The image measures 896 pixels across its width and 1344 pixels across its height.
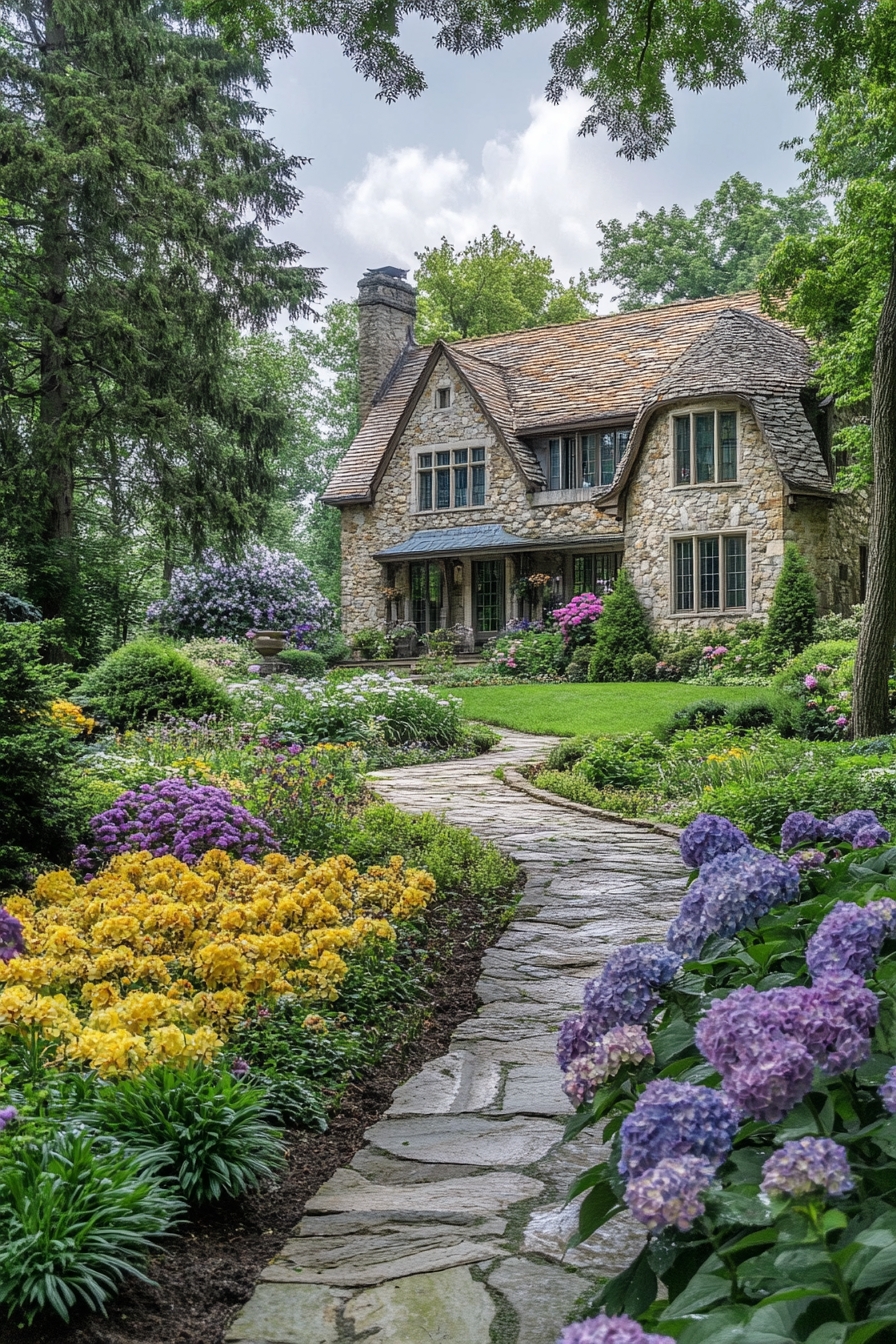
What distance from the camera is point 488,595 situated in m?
25.8

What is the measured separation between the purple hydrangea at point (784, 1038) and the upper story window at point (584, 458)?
2301 cm

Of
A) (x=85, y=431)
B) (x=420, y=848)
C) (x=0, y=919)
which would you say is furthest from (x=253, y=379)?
(x=0, y=919)

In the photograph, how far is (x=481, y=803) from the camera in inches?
351

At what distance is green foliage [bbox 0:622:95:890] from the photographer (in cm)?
530

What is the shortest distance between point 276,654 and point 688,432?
8.94 metres

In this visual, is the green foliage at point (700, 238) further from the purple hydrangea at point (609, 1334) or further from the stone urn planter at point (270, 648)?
the purple hydrangea at point (609, 1334)

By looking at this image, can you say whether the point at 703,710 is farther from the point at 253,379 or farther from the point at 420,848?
the point at 253,379

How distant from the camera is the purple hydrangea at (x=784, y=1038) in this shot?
1352mm

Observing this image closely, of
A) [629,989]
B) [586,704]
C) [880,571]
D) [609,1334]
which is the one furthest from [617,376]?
[609,1334]

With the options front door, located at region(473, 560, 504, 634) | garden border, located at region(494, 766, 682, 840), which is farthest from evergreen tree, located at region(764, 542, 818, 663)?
garden border, located at region(494, 766, 682, 840)

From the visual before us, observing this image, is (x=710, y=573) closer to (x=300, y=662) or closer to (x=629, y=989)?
(x=300, y=662)

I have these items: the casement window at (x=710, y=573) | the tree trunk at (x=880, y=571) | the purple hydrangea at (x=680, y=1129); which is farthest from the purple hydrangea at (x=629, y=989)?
the casement window at (x=710, y=573)

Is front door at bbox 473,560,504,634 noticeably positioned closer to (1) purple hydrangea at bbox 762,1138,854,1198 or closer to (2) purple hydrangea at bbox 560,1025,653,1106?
(2) purple hydrangea at bbox 560,1025,653,1106

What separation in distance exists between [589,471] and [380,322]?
8.12m
